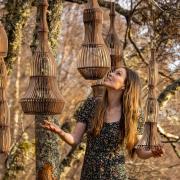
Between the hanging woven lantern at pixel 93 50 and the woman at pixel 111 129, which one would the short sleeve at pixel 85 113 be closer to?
the woman at pixel 111 129

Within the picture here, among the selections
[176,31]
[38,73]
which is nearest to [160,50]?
[176,31]

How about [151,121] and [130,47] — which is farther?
[130,47]

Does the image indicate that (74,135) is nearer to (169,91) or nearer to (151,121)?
(151,121)

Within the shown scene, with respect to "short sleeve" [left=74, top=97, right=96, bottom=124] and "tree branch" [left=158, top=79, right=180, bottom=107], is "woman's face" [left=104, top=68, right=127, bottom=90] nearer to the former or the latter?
"short sleeve" [left=74, top=97, right=96, bottom=124]

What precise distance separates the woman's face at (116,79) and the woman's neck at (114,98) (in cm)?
4

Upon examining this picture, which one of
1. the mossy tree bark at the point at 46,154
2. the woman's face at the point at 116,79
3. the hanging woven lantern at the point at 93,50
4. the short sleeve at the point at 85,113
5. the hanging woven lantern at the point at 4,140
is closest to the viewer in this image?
the hanging woven lantern at the point at 93,50

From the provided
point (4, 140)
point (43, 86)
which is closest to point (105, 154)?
point (4, 140)

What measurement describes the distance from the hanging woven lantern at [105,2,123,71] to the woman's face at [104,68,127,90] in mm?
108

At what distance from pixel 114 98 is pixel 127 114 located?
104 mm

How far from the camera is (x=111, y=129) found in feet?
10.4

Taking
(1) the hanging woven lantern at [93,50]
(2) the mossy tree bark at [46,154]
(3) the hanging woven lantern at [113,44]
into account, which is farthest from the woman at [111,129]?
(2) the mossy tree bark at [46,154]

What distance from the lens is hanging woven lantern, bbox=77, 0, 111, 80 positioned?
261 centimetres

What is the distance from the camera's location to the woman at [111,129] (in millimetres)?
3160

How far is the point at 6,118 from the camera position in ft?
9.89
